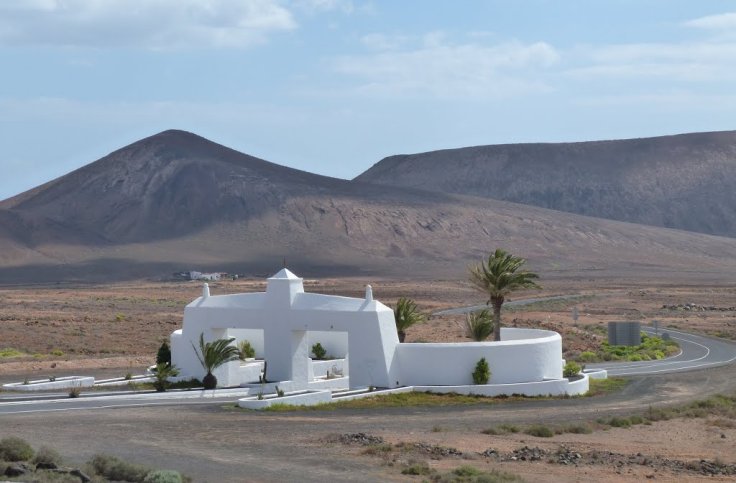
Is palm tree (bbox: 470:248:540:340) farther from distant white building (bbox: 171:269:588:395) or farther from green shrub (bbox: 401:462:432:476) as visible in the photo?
green shrub (bbox: 401:462:432:476)

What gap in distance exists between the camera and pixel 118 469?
18656 mm

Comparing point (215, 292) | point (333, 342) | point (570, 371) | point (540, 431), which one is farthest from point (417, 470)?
point (215, 292)

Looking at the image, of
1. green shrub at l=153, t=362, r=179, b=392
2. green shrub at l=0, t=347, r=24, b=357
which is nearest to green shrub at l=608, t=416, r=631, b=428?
green shrub at l=153, t=362, r=179, b=392

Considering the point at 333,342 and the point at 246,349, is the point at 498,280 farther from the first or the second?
the point at 246,349

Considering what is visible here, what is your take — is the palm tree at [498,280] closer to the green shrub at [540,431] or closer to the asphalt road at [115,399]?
the asphalt road at [115,399]

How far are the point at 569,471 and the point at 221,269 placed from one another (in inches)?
4628

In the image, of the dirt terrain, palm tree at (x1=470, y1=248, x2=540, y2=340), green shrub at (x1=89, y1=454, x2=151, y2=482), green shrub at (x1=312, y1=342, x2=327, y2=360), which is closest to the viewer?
green shrub at (x1=89, y1=454, x2=151, y2=482)

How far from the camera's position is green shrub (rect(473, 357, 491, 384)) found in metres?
33.0

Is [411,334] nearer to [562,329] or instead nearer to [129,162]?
[562,329]

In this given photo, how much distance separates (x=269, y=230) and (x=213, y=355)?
122m

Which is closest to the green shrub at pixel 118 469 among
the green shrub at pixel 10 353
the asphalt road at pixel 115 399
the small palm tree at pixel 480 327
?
the asphalt road at pixel 115 399

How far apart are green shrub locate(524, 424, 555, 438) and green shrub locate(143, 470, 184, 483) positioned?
32.4 feet

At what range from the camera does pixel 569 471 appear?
21312 mm

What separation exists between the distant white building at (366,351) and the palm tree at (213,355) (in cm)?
53
